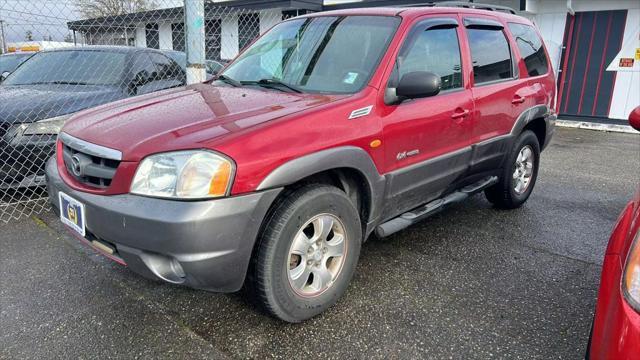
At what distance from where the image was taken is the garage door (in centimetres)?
984

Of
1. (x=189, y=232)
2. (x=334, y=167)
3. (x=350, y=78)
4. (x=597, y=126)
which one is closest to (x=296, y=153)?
(x=334, y=167)

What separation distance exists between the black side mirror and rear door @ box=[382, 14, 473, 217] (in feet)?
0.25

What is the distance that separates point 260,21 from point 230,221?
15.3 meters

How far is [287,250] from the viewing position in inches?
91.3

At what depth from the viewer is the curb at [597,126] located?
9.91 m

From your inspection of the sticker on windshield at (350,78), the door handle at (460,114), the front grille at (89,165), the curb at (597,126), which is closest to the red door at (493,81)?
the door handle at (460,114)

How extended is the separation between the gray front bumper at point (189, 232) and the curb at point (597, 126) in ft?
33.7

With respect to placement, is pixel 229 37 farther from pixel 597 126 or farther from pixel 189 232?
pixel 189 232

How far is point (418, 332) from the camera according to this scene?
250 centimetres

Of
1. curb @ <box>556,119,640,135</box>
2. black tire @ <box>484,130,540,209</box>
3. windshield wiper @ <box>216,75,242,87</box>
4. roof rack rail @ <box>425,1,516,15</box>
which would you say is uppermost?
roof rack rail @ <box>425,1,516,15</box>

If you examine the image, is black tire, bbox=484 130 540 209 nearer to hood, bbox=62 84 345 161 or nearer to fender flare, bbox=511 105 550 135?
fender flare, bbox=511 105 550 135

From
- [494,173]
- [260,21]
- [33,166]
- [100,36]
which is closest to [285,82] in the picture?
[494,173]

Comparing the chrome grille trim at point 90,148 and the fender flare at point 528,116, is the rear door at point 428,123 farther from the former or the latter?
the chrome grille trim at point 90,148

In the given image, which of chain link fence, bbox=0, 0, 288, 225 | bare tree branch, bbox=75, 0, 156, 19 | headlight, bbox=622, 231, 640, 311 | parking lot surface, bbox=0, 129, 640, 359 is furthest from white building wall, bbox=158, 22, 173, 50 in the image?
headlight, bbox=622, 231, 640, 311
